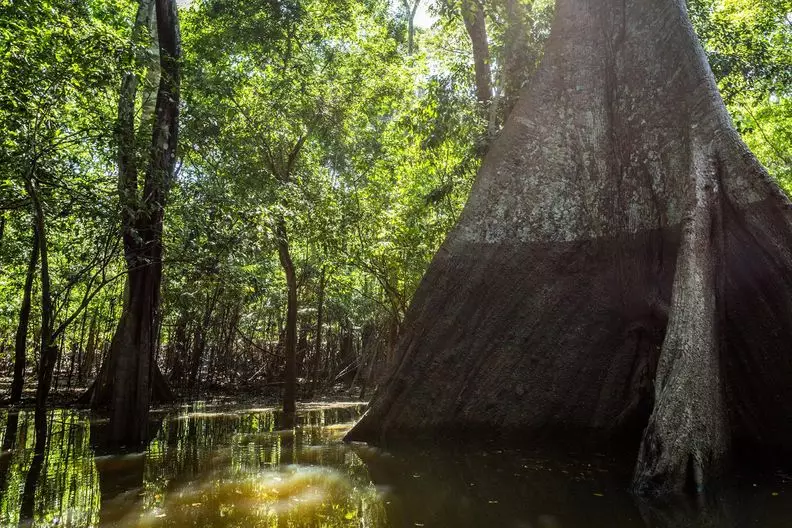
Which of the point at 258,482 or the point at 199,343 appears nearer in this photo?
the point at 258,482

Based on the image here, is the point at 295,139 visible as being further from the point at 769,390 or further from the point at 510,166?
the point at 769,390

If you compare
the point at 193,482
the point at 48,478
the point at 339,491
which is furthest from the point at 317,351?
the point at 339,491

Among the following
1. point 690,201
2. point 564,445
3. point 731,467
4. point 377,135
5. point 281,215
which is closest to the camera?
point 731,467

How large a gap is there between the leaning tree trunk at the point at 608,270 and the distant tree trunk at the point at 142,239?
8.59ft

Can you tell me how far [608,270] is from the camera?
4.64 m

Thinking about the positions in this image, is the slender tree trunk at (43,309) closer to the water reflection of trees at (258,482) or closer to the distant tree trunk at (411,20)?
the water reflection of trees at (258,482)

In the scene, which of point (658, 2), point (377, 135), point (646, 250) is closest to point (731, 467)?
point (646, 250)

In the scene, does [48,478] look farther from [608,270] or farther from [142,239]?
[608,270]

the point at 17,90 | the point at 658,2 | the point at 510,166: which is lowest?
the point at 510,166

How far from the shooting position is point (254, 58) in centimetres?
1083

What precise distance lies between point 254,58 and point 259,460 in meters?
8.60

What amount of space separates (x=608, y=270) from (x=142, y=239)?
15.3 ft

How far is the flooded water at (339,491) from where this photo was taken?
2766 millimetres

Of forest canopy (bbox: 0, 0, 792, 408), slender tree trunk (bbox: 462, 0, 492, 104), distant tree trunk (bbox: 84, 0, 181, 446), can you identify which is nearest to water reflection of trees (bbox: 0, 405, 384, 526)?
distant tree trunk (bbox: 84, 0, 181, 446)
